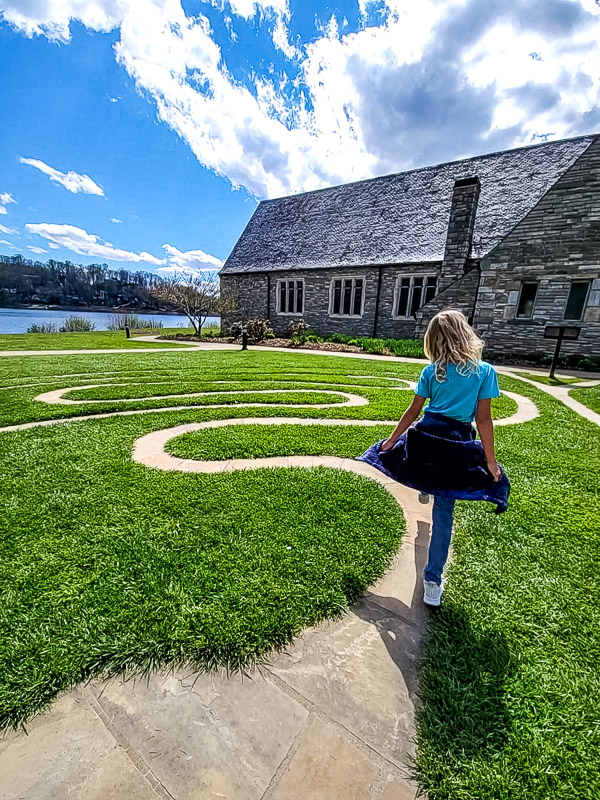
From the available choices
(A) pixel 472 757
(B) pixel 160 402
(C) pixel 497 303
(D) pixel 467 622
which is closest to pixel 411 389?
(B) pixel 160 402

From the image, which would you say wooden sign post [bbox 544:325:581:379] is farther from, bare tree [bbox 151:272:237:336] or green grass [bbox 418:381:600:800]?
bare tree [bbox 151:272:237:336]

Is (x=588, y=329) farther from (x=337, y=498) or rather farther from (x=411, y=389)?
(x=337, y=498)

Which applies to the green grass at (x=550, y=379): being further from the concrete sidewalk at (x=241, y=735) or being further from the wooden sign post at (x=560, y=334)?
the concrete sidewalk at (x=241, y=735)

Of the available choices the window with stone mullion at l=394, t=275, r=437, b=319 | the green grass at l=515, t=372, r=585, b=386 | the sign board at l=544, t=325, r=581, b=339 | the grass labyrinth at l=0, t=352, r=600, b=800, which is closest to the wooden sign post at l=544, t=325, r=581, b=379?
the sign board at l=544, t=325, r=581, b=339

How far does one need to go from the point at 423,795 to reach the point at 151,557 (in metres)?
1.66

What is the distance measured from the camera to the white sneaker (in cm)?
184

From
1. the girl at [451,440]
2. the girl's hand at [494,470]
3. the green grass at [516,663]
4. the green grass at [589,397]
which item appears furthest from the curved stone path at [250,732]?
the green grass at [589,397]

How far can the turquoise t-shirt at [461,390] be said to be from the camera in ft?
6.04

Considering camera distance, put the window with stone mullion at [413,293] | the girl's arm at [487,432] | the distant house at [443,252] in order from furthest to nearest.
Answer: the window with stone mullion at [413,293] < the distant house at [443,252] < the girl's arm at [487,432]

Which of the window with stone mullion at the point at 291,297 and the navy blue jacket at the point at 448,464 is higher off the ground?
the window with stone mullion at the point at 291,297

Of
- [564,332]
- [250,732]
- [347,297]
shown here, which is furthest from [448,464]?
[347,297]

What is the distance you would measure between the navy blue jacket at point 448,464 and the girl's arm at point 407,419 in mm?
72

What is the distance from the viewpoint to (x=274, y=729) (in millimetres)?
1256

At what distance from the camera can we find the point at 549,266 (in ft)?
39.0
